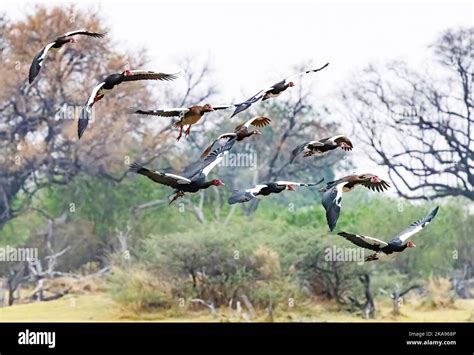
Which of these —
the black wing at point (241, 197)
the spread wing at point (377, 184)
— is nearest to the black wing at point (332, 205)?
the spread wing at point (377, 184)

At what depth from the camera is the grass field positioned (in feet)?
55.7

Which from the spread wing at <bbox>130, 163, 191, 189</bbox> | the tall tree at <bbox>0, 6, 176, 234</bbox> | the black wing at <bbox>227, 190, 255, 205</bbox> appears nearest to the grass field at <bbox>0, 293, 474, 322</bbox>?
the tall tree at <bbox>0, 6, 176, 234</bbox>

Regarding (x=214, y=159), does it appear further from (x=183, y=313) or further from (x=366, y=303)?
(x=366, y=303)

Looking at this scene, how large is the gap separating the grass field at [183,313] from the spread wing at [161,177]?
26.7 ft

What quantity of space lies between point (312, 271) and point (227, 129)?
301 centimetres

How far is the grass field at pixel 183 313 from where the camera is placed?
17.0m

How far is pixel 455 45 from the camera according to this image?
1884 centimetres

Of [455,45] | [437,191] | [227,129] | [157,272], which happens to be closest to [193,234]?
[157,272]

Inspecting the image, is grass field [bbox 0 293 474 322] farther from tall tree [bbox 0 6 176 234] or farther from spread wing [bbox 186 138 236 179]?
spread wing [bbox 186 138 236 179]

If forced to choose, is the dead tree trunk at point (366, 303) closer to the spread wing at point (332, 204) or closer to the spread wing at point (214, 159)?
the spread wing at point (214, 159)

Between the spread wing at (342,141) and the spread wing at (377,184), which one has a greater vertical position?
the spread wing at (342,141)
